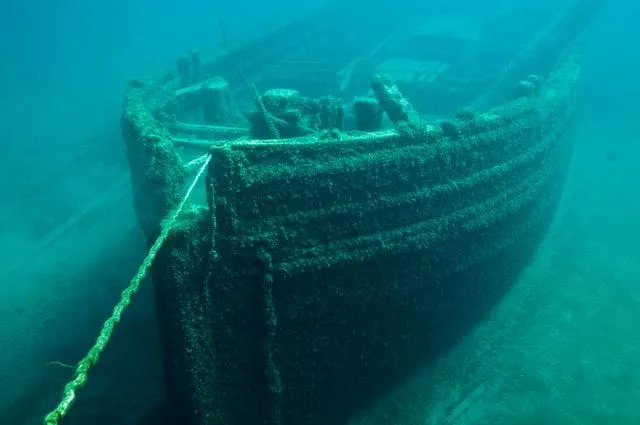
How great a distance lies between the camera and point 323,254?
4.23m

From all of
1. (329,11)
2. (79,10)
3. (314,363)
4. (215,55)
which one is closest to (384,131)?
(314,363)

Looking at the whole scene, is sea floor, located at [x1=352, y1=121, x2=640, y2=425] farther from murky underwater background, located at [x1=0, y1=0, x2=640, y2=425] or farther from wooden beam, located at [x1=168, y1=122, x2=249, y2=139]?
wooden beam, located at [x1=168, y1=122, x2=249, y2=139]

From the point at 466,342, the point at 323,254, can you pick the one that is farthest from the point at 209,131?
the point at 466,342

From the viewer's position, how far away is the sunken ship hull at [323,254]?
3.87 m

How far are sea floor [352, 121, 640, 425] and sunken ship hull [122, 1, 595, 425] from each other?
47 centimetres

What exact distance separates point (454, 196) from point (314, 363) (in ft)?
7.81

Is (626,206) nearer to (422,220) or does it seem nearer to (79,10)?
(422,220)

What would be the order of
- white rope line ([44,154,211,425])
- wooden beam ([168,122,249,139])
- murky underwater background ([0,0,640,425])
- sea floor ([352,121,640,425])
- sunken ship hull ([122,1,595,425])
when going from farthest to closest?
wooden beam ([168,122,249,139]), murky underwater background ([0,0,640,425]), sea floor ([352,121,640,425]), sunken ship hull ([122,1,595,425]), white rope line ([44,154,211,425])

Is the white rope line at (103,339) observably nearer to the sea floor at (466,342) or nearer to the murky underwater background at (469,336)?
the murky underwater background at (469,336)

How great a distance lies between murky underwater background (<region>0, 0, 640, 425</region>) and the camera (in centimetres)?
568

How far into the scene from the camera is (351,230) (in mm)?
4379

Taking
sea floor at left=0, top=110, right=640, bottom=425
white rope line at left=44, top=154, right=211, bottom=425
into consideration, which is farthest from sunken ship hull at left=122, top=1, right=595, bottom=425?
sea floor at left=0, top=110, right=640, bottom=425

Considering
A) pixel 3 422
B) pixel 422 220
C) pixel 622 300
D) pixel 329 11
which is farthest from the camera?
pixel 329 11

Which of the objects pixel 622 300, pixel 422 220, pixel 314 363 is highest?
pixel 422 220
